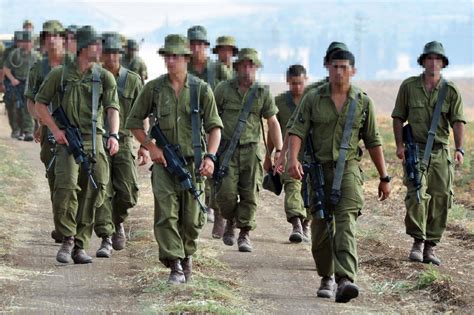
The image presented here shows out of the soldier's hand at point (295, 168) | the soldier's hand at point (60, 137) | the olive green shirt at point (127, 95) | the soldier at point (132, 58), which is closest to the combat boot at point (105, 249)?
the olive green shirt at point (127, 95)

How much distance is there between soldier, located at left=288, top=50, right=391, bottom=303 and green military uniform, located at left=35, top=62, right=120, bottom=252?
2.21 meters

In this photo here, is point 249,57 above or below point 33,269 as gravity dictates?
above

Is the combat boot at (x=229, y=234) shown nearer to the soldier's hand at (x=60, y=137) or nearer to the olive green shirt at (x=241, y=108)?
the olive green shirt at (x=241, y=108)

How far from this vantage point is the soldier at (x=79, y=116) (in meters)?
11.5

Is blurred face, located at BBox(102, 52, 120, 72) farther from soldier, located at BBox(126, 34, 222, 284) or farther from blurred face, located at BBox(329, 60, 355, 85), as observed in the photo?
blurred face, located at BBox(329, 60, 355, 85)

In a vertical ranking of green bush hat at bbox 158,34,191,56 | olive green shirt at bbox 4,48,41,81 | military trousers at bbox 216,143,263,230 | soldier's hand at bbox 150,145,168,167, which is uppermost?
green bush hat at bbox 158,34,191,56

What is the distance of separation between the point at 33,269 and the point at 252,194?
8.79ft

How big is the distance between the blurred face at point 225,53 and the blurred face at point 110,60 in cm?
186

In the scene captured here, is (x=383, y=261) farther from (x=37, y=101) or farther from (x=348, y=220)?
(x=37, y=101)

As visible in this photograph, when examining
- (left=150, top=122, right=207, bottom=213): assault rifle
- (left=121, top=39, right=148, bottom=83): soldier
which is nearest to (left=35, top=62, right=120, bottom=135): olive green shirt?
(left=150, top=122, right=207, bottom=213): assault rifle

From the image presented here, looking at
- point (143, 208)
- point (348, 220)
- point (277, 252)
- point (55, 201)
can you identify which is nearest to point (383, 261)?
point (277, 252)

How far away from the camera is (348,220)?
33.0ft

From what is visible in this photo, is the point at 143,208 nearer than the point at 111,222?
No

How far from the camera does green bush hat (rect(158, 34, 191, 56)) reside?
34.3 ft
